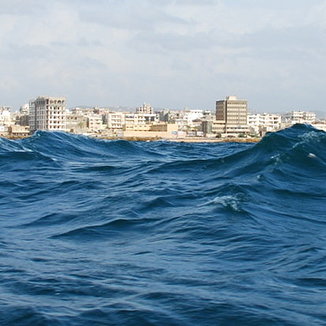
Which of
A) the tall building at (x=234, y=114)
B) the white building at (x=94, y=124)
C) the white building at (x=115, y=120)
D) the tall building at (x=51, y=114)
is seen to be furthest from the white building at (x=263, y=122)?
the tall building at (x=51, y=114)

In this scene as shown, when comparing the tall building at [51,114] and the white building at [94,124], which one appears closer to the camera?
the tall building at [51,114]

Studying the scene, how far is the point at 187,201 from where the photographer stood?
17156 millimetres

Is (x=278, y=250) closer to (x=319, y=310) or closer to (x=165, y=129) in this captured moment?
(x=319, y=310)

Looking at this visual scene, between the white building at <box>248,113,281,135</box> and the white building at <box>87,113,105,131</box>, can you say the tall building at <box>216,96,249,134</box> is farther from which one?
the white building at <box>87,113,105,131</box>

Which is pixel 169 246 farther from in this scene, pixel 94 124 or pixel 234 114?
pixel 234 114

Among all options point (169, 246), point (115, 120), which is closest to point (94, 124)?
point (115, 120)

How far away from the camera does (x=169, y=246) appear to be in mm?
12234

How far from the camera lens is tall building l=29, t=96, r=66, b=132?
14000 centimetres

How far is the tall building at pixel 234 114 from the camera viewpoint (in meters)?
164

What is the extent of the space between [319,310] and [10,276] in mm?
4337

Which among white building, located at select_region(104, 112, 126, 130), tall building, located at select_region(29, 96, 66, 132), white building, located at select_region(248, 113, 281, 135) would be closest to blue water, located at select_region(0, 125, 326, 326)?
tall building, located at select_region(29, 96, 66, 132)

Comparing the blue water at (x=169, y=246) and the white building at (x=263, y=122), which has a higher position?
the blue water at (x=169, y=246)

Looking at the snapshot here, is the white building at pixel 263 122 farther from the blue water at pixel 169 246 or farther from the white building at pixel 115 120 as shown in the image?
the blue water at pixel 169 246

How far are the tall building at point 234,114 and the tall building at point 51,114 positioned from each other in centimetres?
3975
